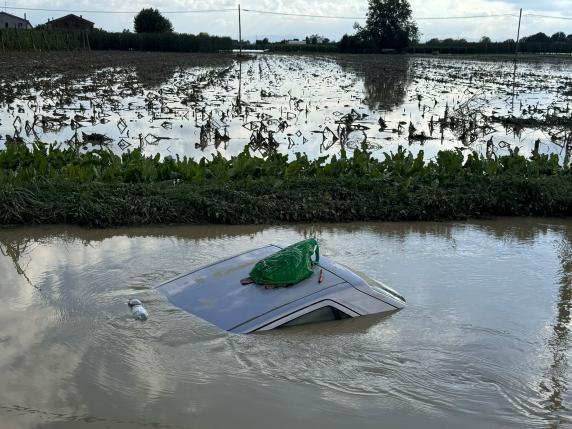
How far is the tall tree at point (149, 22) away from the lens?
2793 inches

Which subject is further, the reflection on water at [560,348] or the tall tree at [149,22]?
the tall tree at [149,22]

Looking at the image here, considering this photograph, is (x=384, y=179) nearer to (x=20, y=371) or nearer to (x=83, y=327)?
(x=83, y=327)

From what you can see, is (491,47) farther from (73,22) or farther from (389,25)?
(73,22)

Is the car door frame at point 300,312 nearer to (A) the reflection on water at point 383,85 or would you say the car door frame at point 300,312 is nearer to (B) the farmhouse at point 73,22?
(A) the reflection on water at point 383,85

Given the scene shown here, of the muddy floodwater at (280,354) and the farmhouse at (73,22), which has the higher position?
the farmhouse at (73,22)

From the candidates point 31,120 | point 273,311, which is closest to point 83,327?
point 273,311

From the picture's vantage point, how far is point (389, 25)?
224ft

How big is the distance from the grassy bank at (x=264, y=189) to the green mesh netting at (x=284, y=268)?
330cm

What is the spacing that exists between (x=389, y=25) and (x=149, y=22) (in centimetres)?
2548

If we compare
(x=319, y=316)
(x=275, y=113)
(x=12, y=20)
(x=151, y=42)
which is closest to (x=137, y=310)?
(x=319, y=316)

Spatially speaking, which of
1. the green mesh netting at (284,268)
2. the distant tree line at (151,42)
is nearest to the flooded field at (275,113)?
the green mesh netting at (284,268)

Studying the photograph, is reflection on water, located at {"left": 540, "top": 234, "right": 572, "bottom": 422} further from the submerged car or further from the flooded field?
the flooded field

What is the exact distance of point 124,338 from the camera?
5477mm

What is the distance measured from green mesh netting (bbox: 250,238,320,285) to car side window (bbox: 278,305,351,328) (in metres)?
0.29
